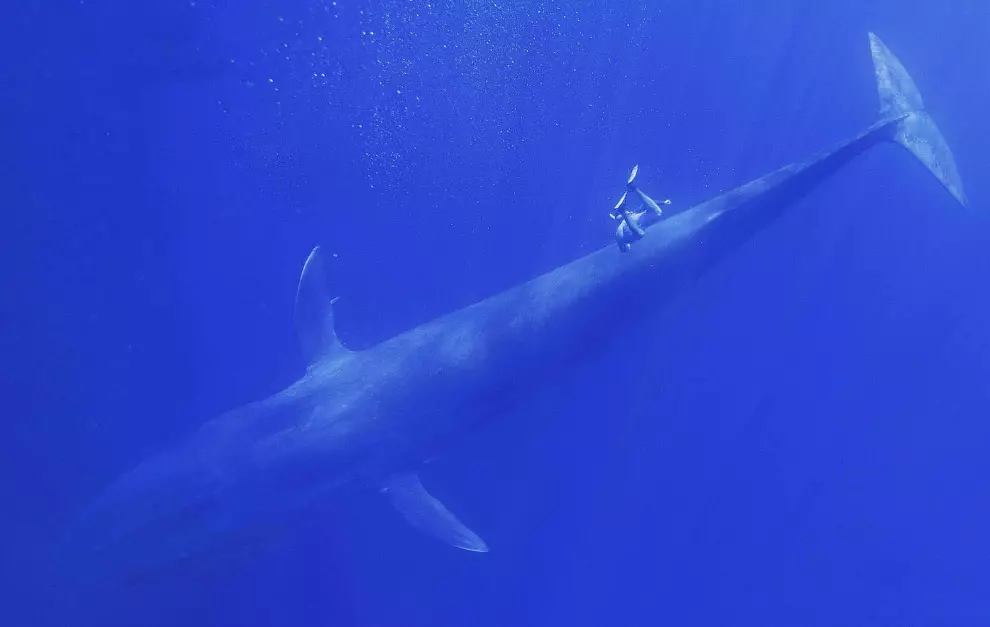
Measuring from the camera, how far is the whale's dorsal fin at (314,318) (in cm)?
725

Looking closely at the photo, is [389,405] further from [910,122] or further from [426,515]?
[910,122]

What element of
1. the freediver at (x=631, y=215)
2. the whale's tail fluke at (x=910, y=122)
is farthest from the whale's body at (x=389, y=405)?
the whale's tail fluke at (x=910, y=122)

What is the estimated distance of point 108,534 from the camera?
6.27 m

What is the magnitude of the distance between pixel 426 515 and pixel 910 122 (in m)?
7.60

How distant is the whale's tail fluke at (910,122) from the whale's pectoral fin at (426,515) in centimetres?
692

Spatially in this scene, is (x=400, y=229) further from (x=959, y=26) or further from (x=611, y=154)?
(x=959, y=26)

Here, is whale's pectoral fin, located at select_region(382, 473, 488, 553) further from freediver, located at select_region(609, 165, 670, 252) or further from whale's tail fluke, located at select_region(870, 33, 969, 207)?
whale's tail fluke, located at select_region(870, 33, 969, 207)

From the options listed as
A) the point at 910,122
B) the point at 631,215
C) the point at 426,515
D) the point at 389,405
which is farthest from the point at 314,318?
the point at 910,122

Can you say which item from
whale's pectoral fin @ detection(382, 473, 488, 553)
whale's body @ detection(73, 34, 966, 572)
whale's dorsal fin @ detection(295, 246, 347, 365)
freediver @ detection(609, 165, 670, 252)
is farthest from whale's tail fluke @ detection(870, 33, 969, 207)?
whale's dorsal fin @ detection(295, 246, 347, 365)

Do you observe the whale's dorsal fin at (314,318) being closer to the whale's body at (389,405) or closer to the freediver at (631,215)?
the whale's body at (389,405)

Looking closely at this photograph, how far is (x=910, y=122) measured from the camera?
888 cm

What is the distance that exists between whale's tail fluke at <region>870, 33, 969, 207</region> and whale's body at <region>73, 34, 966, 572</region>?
2.94 meters

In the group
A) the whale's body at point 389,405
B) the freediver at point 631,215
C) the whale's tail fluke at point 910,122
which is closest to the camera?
the freediver at point 631,215

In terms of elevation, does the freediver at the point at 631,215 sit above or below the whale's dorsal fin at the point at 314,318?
below
